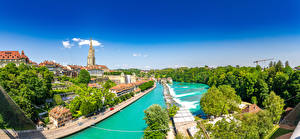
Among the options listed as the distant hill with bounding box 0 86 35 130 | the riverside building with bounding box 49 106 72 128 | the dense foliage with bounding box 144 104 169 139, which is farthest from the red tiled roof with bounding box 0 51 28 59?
the distant hill with bounding box 0 86 35 130

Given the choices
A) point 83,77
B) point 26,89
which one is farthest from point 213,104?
point 83,77

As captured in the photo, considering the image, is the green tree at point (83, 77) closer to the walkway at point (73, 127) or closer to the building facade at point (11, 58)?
the building facade at point (11, 58)

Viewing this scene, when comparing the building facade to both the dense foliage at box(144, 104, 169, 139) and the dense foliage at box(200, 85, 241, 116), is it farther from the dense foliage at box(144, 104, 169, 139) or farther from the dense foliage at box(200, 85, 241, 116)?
the dense foliage at box(200, 85, 241, 116)

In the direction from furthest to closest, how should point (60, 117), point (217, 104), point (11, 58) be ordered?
point (11, 58) → point (60, 117) → point (217, 104)

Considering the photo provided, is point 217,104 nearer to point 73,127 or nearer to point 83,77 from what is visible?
point 73,127

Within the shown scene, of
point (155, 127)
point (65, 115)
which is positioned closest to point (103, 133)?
point (65, 115)

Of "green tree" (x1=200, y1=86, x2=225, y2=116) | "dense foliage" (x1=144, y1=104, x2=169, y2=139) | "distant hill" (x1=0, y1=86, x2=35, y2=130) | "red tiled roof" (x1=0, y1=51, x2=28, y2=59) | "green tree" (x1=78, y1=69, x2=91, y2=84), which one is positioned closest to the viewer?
"distant hill" (x1=0, y1=86, x2=35, y2=130)

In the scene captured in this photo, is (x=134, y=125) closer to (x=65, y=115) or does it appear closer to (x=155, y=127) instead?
(x=155, y=127)
